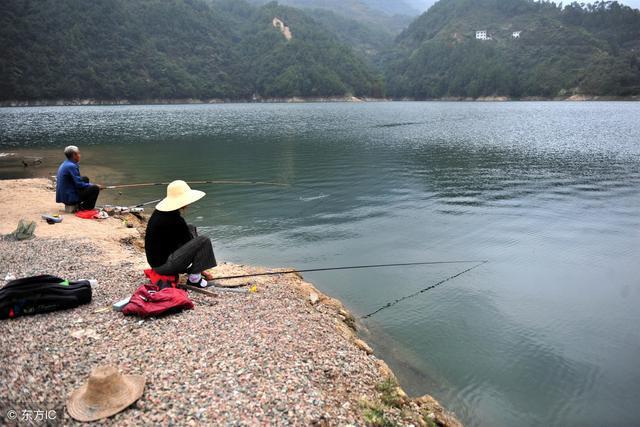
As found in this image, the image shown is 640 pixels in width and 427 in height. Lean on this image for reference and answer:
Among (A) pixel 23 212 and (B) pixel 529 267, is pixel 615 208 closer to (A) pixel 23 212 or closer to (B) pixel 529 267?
(B) pixel 529 267

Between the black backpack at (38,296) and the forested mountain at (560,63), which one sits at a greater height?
the forested mountain at (560,63)

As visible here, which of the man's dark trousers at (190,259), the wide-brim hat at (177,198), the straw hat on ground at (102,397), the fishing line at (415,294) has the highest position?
the wide-brim hat at (177,198)

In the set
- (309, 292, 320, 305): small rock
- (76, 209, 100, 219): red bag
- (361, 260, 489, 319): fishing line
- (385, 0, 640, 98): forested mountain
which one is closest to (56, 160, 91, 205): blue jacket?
(76, 209, 100, 219): red bag

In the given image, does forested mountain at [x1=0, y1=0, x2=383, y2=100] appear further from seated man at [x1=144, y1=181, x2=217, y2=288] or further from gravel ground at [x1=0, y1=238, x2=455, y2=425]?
gravel ground at [x1=0, y1=238, x2=455, y2=425]

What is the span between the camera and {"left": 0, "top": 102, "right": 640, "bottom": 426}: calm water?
755 cm

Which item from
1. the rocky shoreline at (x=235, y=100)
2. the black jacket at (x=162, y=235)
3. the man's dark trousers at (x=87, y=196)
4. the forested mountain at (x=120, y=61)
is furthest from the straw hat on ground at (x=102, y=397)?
the rocky shoreline at (x=235, y=100)

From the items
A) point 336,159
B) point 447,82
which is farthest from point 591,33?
point 336,159

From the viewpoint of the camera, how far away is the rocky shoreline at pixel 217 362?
15.6 ft

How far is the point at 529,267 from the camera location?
1231 centimetres

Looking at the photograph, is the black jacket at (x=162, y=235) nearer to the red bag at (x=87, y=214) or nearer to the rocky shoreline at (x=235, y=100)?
the red bag at (x=87, y=214)

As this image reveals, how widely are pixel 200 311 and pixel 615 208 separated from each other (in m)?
19.1

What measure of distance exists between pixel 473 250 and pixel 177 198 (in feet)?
32.0

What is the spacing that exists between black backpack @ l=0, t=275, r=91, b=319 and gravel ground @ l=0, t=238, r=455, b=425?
0.47 feet

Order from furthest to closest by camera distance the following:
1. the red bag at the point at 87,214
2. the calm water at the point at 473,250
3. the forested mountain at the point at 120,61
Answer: the forested mountain at the point at 120,61 < the red bag at the point at 87,214 < the calm water at the point at 473,250
